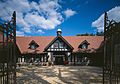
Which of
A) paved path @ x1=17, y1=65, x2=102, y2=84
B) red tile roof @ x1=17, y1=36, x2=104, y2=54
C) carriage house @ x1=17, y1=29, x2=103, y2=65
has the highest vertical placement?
red tile roof @ x1=17, y1=36, x2=104, y2=54

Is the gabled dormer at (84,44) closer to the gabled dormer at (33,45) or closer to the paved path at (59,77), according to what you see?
the gabled dormer at (33,45)

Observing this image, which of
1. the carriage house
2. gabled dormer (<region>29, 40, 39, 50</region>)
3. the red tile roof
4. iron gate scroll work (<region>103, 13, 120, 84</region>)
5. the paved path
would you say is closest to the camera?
iron gate scroll work (<region>103, 13, 120, 84</region>)

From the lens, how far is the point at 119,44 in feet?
20.8

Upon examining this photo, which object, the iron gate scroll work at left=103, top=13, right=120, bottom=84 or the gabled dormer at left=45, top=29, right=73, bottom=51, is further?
the gabled dormer at left=45, top=29, right=73, bottom=51

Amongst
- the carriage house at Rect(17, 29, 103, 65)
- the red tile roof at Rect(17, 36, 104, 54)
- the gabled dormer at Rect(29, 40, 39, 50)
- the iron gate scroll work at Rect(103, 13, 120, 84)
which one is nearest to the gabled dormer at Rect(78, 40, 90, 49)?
the carriage house at Rect(17, 29, 103, 65)

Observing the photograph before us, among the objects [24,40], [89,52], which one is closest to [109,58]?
[89,52]

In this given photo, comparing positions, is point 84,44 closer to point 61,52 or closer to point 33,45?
point 61,52

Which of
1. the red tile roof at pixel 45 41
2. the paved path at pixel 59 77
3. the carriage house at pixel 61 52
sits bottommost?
the paved path at pixel 59 77

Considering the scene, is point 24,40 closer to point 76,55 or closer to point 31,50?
point 31,50

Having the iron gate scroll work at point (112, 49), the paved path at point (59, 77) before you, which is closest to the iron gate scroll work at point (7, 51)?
the iron gate scroll work at point (112, 49)

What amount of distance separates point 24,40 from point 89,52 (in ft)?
49.7

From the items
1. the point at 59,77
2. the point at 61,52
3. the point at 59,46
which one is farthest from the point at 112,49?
the point at 61,52

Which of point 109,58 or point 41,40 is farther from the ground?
point 41,40

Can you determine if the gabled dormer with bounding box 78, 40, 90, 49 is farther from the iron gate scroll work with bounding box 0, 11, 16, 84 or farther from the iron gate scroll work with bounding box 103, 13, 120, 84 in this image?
the iron gate scroll work with bounding box 0, 11, 16, 84
